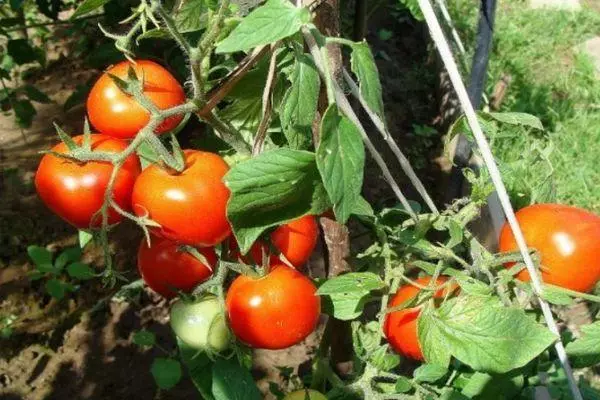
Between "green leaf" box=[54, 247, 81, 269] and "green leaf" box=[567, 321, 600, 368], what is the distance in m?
1.42

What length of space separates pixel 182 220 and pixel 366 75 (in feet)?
0.73

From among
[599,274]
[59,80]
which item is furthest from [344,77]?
[59,80]

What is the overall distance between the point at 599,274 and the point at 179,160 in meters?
0.50

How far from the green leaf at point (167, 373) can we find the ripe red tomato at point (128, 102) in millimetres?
923

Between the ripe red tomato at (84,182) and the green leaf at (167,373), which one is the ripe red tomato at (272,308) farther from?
the green leaf at (167,373)

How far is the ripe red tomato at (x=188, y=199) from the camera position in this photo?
66cm

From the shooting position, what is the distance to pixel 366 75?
2.01ft

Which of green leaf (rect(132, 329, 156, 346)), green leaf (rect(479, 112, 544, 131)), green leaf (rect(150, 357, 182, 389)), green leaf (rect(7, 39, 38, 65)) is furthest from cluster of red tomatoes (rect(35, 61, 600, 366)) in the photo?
green leaf (rect(7, 39, 38, 65))

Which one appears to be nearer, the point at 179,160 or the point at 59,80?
the point at 179,160

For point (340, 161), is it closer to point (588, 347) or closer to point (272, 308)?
point (272, 308)

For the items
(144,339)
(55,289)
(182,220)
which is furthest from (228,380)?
(55,289)

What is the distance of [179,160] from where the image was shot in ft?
2.23

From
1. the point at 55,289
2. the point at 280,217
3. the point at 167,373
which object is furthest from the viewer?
the point at 55,289

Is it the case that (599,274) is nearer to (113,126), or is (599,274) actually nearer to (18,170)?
(113,126)
